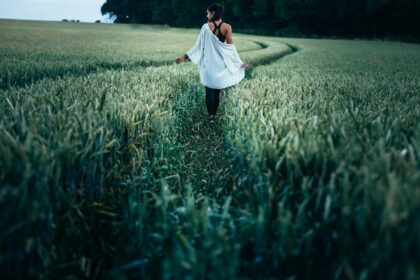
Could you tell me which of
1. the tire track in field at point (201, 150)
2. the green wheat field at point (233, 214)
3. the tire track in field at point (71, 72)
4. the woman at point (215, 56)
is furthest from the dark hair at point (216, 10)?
the green wheat field at point (233, 214)

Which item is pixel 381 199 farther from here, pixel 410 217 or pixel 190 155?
pixel 190 155

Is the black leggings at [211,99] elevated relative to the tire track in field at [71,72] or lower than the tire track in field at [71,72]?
lower

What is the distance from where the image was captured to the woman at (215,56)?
5.41 metres

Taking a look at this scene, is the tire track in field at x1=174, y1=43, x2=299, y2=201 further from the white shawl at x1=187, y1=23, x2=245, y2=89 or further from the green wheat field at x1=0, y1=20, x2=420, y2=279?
the white shawl at x1=187, y1=23, x2=245, y2=89

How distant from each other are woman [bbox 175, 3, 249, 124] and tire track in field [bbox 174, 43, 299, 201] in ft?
1.47

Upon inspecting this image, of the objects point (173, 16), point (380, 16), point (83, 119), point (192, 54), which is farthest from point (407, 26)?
point (83, 119)

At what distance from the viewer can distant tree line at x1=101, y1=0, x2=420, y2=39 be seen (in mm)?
53312

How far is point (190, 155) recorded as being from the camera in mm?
4223

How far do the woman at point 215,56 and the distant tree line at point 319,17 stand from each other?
56.7 metres

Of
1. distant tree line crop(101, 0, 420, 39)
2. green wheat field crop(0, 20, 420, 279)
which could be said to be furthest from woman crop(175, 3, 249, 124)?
distant tree line crop(101, 0, 420, 39)

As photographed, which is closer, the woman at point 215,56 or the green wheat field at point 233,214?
the green wheat field at point 233,214

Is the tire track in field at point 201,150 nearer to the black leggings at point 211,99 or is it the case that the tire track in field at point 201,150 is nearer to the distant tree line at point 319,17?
the black leggings at point 211,99

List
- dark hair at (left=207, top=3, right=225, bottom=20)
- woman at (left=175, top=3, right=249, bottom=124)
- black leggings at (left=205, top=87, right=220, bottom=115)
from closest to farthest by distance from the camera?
A: dark hair at (left=207, top=3, right=225, bottom=20)
woman at (left=175, top=3, right=249, bottom=124)
black leggings at (left=205, top=87, right=220, bottom=115)

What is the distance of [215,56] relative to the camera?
18.2ft
